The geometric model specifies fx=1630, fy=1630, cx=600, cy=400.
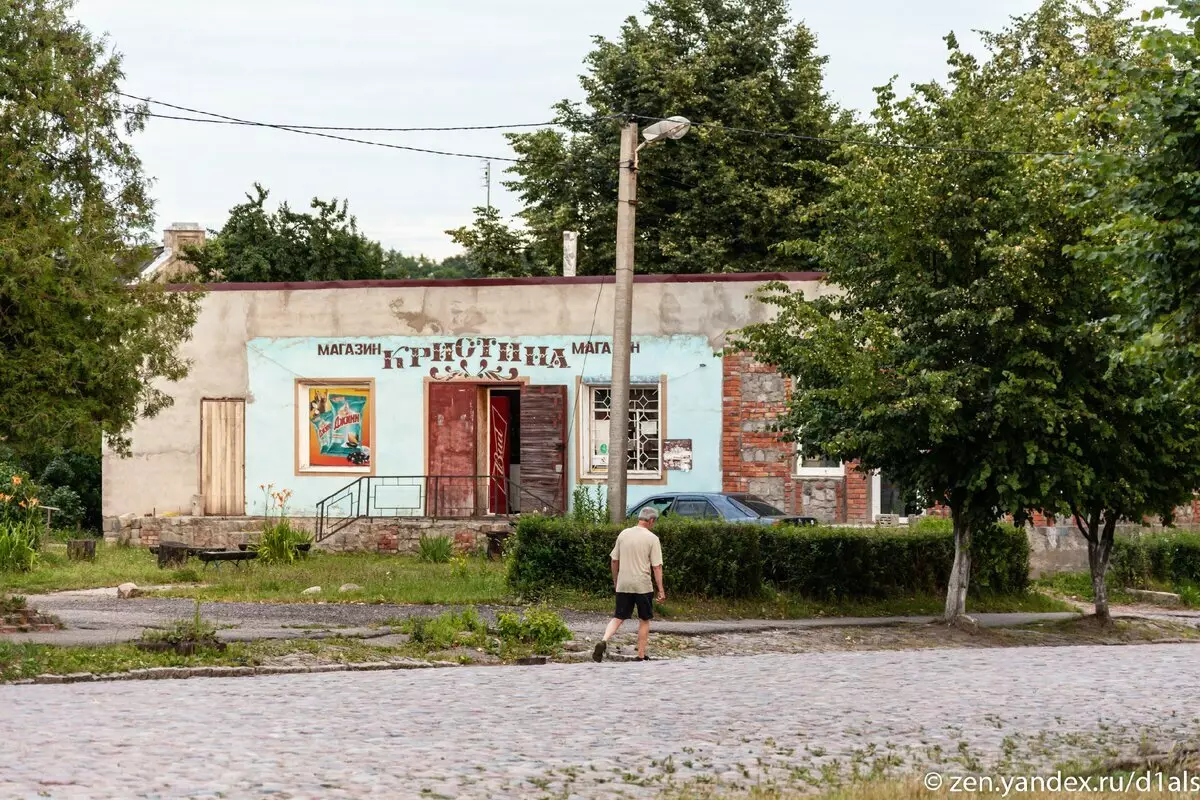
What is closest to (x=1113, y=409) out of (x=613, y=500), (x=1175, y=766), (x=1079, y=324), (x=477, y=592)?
(x=1079, y=324)

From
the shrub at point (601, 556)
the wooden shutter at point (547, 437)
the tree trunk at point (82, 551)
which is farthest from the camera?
the wooden shutter at point (547, 437)

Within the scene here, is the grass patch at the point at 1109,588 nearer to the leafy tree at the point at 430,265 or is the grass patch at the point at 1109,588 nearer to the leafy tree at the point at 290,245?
the leafy tree at the point at 290,245

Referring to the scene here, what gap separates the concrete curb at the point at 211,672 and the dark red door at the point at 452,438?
1630cm

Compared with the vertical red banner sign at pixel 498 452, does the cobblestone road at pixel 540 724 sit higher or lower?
lower

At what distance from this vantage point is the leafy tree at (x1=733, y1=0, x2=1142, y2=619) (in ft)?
66.7

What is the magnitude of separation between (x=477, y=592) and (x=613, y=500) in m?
2.32

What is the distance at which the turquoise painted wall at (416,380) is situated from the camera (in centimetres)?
3130

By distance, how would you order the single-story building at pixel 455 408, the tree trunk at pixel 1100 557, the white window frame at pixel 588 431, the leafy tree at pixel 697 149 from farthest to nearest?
the leafy tree at pixel 697 149, the white window frame at pixel 588 431, the single-story building at pixel 455 408, the tree trunk at pixel 1100 557

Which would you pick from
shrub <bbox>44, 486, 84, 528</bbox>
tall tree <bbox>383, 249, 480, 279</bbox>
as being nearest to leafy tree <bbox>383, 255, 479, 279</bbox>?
tall tree <bbox>383, 249, 480, 279</bbox>

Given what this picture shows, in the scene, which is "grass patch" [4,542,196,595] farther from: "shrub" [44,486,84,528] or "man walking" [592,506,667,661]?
"man walking" [592,506,667,661]

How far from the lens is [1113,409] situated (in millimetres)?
21219

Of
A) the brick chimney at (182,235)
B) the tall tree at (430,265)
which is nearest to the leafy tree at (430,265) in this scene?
the tall tree at (430,265)

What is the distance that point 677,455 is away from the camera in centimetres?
3134

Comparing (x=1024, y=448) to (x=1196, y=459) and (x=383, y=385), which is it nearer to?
(x=1196, y=459)
